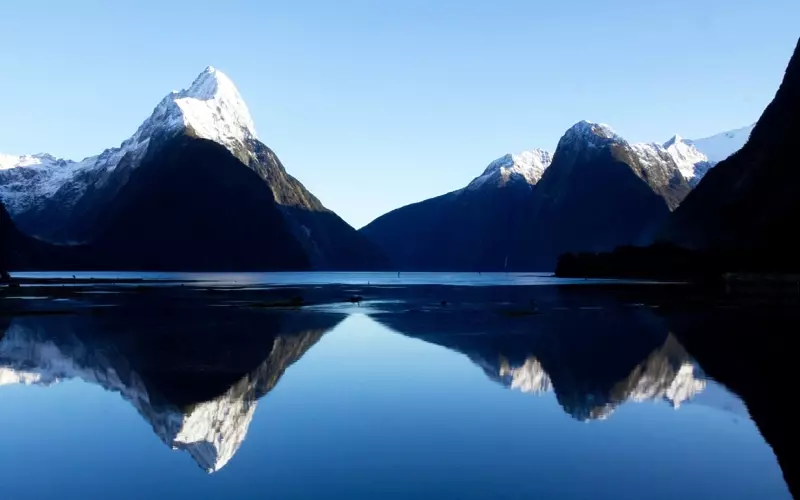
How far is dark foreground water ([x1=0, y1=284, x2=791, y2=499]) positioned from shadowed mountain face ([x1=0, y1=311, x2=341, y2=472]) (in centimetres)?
14

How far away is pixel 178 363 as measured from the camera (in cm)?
3859

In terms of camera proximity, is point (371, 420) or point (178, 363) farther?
point (178, 363)

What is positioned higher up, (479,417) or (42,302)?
(42,302)

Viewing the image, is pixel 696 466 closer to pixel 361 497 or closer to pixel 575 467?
pixel 575 467

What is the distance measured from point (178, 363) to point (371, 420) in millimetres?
16671

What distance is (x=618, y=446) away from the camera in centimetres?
2253

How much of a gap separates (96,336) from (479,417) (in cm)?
3518

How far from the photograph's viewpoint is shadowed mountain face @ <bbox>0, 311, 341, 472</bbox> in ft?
82.7

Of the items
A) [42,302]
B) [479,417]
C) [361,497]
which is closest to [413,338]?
[479,417]

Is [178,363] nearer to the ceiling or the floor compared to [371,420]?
nearer to the ceiling

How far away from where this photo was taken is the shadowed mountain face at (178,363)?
2520cm

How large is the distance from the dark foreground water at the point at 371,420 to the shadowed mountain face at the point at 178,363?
0.14m

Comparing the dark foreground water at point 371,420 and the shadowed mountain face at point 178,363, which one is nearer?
the dark foreground water at point 371,420

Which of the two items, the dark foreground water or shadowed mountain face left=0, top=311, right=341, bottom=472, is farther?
shadowed mountain face left=0, top=311, right=341, bottom=472
